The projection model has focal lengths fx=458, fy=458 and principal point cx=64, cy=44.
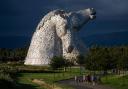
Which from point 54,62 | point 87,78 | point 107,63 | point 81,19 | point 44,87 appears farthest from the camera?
point 81,19

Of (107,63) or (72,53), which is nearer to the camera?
(107,63)

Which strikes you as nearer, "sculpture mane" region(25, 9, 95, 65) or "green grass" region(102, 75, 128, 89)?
"green grass" region(102, 75, 128, 89)

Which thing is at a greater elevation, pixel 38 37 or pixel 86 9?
pixel 86 9

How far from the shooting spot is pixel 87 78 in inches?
2231

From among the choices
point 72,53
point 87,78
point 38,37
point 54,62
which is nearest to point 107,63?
point 87,78

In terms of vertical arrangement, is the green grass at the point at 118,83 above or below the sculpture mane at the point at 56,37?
below

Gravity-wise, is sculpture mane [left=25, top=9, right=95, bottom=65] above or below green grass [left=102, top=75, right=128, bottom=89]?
above

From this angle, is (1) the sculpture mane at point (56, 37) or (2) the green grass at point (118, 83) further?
(1) the sculpture mane at point (56, 37)

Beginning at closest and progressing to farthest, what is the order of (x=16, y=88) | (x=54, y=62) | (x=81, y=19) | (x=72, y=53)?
(x=16, y=88) < (x=54, y=62) < (x=72, y=53) < (x=81, y=19)

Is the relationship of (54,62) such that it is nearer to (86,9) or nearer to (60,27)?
(60,27)

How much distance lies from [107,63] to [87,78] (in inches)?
642

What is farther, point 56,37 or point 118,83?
point 56,37

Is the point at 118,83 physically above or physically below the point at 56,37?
below

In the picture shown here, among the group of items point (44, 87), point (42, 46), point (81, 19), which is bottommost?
point (44, 87)
